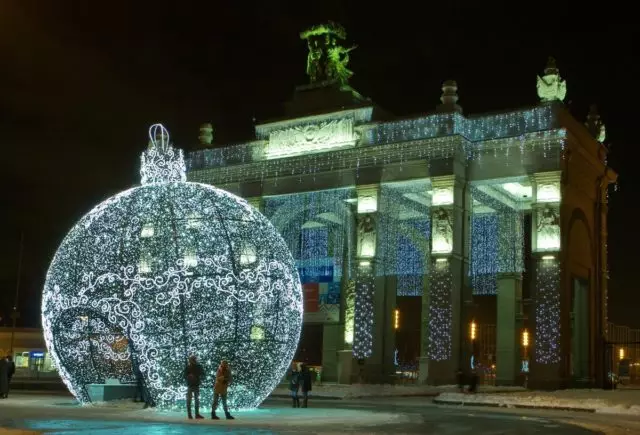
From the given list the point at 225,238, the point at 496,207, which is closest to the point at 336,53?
the point at 496,207

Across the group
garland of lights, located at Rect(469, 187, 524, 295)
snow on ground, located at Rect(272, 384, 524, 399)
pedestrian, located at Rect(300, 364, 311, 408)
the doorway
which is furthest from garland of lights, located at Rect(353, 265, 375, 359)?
pedestrian, located at Rect(300, 364, 311, 408)

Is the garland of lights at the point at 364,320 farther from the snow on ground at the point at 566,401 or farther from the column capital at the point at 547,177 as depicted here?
the snow on ground at the point at 566,401

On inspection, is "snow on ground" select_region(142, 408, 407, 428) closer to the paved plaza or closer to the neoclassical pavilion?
the paved plaza

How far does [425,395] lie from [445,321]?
454 centimetres

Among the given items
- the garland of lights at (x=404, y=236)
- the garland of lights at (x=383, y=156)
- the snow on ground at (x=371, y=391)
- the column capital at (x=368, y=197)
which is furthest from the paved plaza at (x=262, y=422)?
the column capital at (x=368, y=197)

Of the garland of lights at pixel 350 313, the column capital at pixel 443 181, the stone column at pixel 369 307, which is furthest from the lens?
the garland of lights at pixel 350 313

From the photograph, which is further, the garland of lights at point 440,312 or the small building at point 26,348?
the small building at point 26,348

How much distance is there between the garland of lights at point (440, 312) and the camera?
35625mm

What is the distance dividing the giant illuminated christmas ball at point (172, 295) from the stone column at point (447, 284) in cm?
1751

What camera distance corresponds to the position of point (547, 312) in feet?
113

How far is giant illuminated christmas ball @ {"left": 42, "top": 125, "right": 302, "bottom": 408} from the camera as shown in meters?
17.5

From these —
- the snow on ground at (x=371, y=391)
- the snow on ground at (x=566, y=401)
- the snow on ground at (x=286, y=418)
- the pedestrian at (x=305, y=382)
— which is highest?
the pedestrian at (x=305, y=382)

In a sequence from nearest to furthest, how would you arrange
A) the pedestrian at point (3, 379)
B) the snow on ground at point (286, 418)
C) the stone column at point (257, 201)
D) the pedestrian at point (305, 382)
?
the snow on ground at point (286, 418) < the pedestrian at point (305, 382) < the pedestrian at point (3, 379) < the stone column at point (257, 201)

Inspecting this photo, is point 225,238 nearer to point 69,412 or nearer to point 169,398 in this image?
point 169,398
